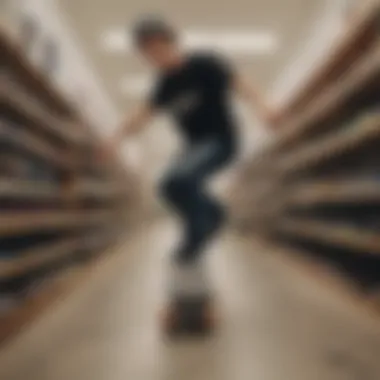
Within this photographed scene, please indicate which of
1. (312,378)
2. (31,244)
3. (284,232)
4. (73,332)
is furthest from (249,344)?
(284,232)

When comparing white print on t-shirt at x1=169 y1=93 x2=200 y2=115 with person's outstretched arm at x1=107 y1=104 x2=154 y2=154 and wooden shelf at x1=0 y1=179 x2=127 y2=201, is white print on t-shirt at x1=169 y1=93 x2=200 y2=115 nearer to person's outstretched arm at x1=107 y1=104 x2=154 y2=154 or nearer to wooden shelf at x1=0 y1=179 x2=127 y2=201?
person's outstretched arm at x1=107 y1=104 x2=154 y2=154

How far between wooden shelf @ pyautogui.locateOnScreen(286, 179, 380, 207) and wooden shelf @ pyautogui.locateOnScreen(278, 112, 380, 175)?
172 millimetres

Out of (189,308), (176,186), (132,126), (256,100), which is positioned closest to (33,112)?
(132,126)

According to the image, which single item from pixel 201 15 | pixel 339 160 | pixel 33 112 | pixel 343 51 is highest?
pixel 201 15

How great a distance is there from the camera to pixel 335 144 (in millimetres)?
3564

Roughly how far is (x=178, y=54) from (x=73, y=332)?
123cm

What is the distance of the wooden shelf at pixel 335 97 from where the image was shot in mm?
2826

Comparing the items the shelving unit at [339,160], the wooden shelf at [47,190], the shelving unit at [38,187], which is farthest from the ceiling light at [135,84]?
the shelving unit at [38,187]

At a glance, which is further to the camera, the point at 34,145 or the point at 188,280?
the point at 34,145

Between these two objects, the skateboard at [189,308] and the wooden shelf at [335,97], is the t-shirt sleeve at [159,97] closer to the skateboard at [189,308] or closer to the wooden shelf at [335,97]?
the skateboard at [189,308]

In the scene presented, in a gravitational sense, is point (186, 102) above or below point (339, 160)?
above

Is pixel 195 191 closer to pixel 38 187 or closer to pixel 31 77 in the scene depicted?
pixel 38 187

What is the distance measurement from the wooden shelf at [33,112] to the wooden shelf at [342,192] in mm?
1659

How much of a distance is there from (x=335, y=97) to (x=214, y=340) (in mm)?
1712
